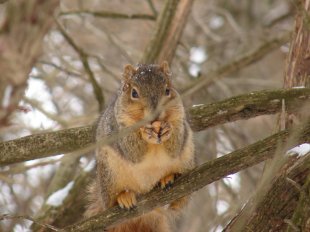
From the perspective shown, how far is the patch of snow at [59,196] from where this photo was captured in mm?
4039

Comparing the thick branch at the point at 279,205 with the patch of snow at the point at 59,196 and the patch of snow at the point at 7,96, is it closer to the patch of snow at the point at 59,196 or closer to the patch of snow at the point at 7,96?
the patch of snow at the point at 59,196

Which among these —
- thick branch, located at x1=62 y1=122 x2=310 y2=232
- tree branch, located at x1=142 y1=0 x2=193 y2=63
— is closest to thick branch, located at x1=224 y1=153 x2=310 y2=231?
thick branch, located at x1=62 y1=122 x2=310 y2=232

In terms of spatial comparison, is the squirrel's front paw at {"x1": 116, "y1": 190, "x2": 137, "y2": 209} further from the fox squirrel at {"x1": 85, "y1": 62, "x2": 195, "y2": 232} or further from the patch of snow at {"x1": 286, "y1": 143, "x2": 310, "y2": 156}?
the patch of snow at {"x1": 286, "y1": 143, "x2": 310, "y2": 156}

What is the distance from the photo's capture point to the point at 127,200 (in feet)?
9.91

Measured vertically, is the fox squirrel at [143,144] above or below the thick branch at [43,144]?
below

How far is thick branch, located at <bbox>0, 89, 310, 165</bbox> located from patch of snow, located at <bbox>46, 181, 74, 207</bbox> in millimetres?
751

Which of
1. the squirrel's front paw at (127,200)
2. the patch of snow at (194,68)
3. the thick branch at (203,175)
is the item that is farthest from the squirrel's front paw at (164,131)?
the patch of snow at (194,68)

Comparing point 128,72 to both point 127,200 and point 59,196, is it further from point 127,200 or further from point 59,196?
point 59,196

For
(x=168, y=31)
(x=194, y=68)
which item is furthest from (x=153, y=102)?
(x=194, y=68)

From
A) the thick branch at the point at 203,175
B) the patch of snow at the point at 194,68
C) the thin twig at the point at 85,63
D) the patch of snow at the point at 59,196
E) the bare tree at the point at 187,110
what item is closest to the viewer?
the bare tree at the point at 187,110

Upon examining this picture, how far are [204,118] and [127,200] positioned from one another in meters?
0.67

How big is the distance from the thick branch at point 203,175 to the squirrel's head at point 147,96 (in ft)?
1.13

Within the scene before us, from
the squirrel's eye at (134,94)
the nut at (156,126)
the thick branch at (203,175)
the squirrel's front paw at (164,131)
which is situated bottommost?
the thick branch at (203,175)

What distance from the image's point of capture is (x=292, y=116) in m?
3.40
